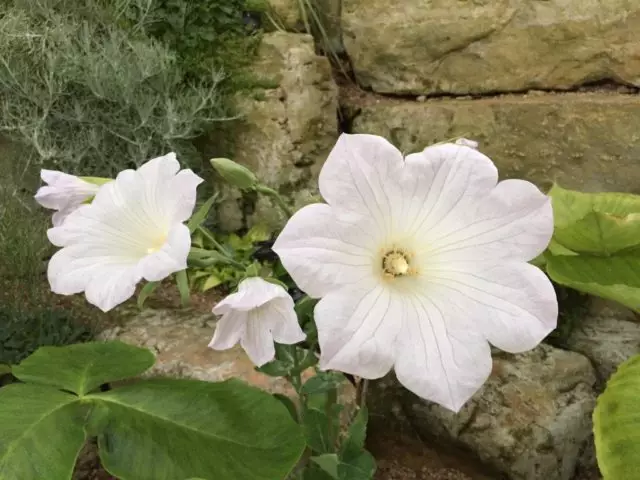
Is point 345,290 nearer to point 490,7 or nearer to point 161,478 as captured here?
point 161,478

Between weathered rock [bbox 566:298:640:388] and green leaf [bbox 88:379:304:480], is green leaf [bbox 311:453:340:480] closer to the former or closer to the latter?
green leaf [bbox 88:379:304:480]

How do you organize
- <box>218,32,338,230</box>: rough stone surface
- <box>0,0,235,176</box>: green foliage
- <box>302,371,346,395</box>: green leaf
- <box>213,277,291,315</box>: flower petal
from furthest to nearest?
1. <box>218,32,338,230</box>: rough stone surface
2. <box>0,0,235,176</box>: green foliage
3. <box>302,371,346,395</box>: green leaf
4. <box>213,277,291,315</box>: flower petal

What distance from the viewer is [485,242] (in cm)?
70

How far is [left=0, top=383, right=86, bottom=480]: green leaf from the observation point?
3.02ft

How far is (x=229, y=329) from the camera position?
2.59ft

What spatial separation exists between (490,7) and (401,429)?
1489mm

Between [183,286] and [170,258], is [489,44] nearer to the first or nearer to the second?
[183,286]

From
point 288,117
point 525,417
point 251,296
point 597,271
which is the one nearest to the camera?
point 251,296

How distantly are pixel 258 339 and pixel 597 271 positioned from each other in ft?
2.39

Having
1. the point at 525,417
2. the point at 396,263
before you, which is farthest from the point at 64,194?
the point at 525,417

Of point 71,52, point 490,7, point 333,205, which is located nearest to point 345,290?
point 333,205

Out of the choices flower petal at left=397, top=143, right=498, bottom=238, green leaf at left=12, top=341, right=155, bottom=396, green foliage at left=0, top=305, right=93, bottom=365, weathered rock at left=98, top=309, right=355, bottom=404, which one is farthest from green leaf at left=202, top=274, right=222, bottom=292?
flower petal at left=397, top=143, right=498, bottom=238

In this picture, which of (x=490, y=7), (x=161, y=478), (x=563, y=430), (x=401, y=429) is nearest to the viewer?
(x=161, y=478)

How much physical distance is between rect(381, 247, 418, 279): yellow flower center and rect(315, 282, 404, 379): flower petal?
6cm
